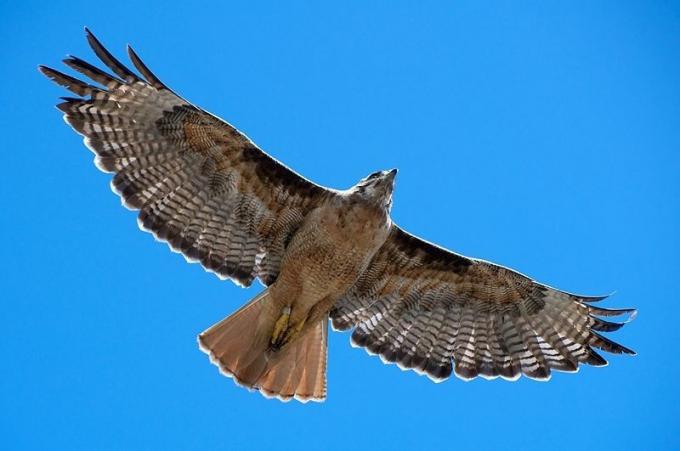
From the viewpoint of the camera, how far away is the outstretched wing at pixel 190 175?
10.7 meters

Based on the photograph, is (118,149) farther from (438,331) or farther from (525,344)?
(525,344)

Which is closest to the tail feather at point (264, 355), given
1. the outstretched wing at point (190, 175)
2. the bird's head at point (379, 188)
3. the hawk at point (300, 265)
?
the hawk at point (300, 265)

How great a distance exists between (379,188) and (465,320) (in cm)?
239

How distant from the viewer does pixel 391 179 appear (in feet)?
34.9

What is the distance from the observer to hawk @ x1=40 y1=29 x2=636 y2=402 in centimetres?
1075

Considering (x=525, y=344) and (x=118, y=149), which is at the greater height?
(x=525, y=344)

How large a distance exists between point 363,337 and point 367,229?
5.99 ft

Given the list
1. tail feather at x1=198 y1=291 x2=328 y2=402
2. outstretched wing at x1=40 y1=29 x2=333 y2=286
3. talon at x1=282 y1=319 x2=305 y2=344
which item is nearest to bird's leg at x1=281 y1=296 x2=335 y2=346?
talon at x1=282 y1=319 x2=305 y2=344

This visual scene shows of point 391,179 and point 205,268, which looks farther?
point 205,268

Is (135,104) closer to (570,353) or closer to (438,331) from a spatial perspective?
(438,331)

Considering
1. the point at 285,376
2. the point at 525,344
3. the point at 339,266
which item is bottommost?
the point at 285,376

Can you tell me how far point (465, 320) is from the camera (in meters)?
12.0

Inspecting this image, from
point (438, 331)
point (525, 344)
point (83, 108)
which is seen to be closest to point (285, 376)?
point (438, 331)

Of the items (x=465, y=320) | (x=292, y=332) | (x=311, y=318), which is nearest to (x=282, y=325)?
(x=292, y=332)
